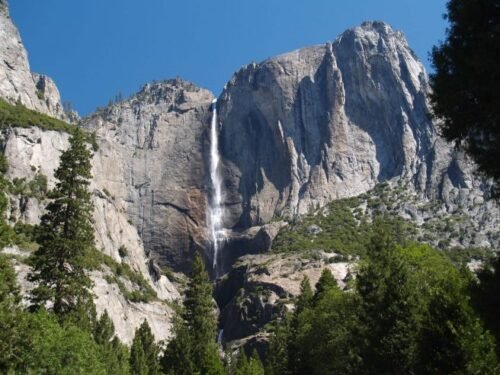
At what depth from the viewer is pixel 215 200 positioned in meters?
173

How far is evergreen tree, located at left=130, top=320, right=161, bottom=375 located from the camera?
67.7 m

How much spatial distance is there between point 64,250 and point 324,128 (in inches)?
5764

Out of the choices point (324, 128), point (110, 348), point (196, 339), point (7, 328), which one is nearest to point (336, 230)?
point (324, 128)

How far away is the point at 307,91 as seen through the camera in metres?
185

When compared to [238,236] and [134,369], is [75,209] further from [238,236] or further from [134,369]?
[238,236]

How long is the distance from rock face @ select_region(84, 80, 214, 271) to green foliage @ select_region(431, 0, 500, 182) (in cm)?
12551

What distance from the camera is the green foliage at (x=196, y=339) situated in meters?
60.8

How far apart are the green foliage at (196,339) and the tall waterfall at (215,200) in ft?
283

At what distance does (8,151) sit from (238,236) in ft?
233

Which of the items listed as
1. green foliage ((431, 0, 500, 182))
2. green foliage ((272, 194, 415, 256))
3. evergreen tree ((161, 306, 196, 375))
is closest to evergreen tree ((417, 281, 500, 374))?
green foliage ((431, 0, 500, 182))

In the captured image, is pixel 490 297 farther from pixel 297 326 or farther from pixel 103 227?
pixel 103 227

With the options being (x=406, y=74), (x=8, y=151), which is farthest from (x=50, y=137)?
(x=406, y=74)

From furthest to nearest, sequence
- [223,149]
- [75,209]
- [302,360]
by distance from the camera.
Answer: [223,149]
[302,360]
[75,209]

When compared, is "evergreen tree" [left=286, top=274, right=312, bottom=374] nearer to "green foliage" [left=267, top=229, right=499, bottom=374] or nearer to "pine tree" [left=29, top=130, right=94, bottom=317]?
"green foliage" [left=267, top=229, right=499, bottom=374]
